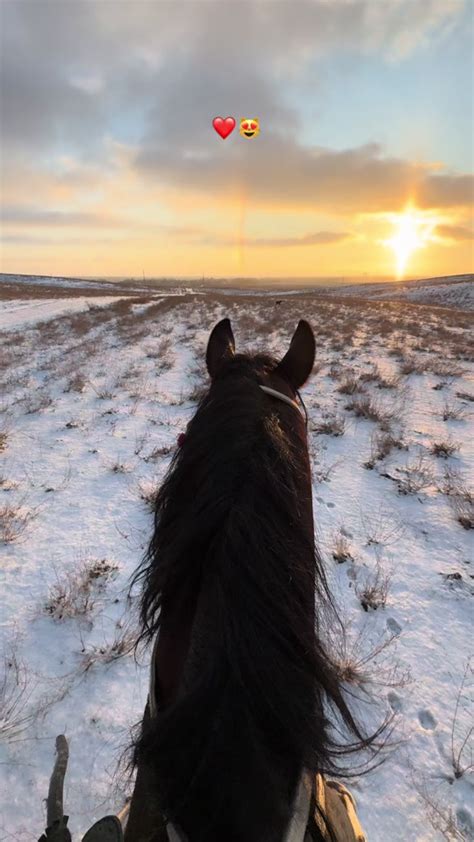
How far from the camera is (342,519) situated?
3.24m

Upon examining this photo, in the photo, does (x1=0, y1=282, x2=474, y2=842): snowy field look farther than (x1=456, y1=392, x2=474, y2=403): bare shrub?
No

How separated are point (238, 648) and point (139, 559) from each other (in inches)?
93.2

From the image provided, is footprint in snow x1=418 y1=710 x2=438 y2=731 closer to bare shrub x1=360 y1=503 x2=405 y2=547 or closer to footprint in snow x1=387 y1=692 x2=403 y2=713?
footprint in snow x1=387 y1=692 x2=403 y2=713

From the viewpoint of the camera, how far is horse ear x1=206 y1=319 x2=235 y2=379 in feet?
4.16

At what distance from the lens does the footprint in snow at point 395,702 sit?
184 cm

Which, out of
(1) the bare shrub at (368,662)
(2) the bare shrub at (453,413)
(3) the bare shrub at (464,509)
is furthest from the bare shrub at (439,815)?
(2) the bare shrub at (453,413)

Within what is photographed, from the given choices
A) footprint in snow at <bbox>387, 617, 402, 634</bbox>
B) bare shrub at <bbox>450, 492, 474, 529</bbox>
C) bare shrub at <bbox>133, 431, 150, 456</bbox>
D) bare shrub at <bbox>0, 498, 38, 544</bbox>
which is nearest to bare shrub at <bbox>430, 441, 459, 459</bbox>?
bare shrub at <bbox>450, 492, 474, 529</bbox>

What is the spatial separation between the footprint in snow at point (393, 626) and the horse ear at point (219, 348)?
1983 mm

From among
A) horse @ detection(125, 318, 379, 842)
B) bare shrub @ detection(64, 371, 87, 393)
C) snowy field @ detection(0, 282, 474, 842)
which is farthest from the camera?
bare shrub @ detection(64, 371, 87, 393)

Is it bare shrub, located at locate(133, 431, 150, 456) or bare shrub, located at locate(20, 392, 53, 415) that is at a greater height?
bare shrub, located at locate(20, 392, 53, 415)

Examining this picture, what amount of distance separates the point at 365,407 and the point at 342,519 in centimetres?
251

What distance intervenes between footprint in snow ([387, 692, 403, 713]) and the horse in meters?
1.13

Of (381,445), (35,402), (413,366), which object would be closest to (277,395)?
(381,445)

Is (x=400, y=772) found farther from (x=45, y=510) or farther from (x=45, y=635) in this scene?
(x=45, y=510)
